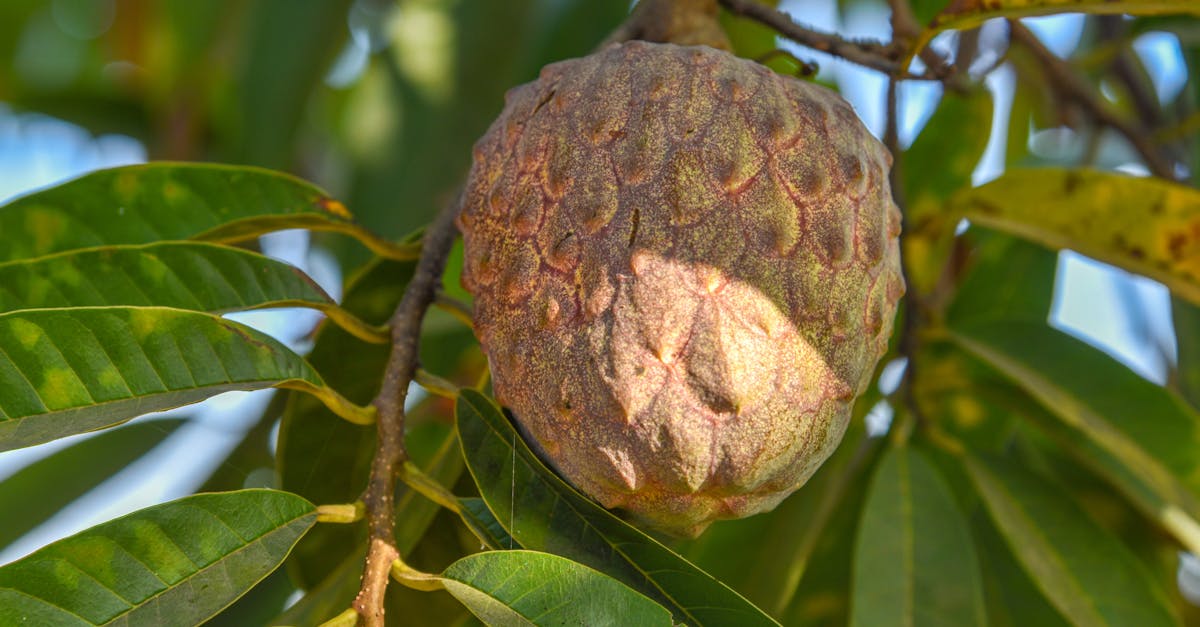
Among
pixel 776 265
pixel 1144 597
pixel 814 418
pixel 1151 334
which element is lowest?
pixel 1151 334

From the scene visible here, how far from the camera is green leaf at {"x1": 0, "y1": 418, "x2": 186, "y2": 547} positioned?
5.58 ft

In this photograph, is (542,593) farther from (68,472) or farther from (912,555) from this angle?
(68,472)

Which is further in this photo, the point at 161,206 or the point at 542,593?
the point at 161,206

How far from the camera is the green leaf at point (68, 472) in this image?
66.9 inches

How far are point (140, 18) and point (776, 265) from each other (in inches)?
93.0

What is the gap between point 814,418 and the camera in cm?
85

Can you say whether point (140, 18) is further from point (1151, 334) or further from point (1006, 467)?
point (1151, 334)

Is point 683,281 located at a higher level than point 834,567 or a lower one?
higher

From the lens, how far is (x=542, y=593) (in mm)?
743

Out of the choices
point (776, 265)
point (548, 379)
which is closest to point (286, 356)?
point (548, 379)

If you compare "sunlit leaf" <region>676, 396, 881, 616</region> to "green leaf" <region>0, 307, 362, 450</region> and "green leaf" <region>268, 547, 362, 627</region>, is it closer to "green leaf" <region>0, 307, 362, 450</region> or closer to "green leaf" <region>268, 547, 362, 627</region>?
"green leaf" <region>268, 547, 362, 627</region>

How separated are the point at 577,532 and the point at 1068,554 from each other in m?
0.81

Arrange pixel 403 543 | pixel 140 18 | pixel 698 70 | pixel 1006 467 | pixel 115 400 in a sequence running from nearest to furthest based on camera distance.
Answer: pixel 115 400 < pixel 698 70 < pixel 403 543 < pixel 1006 467 < pixel 140 18

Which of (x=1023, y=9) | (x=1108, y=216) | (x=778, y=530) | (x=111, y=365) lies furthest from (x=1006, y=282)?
(x=111, y=365)
